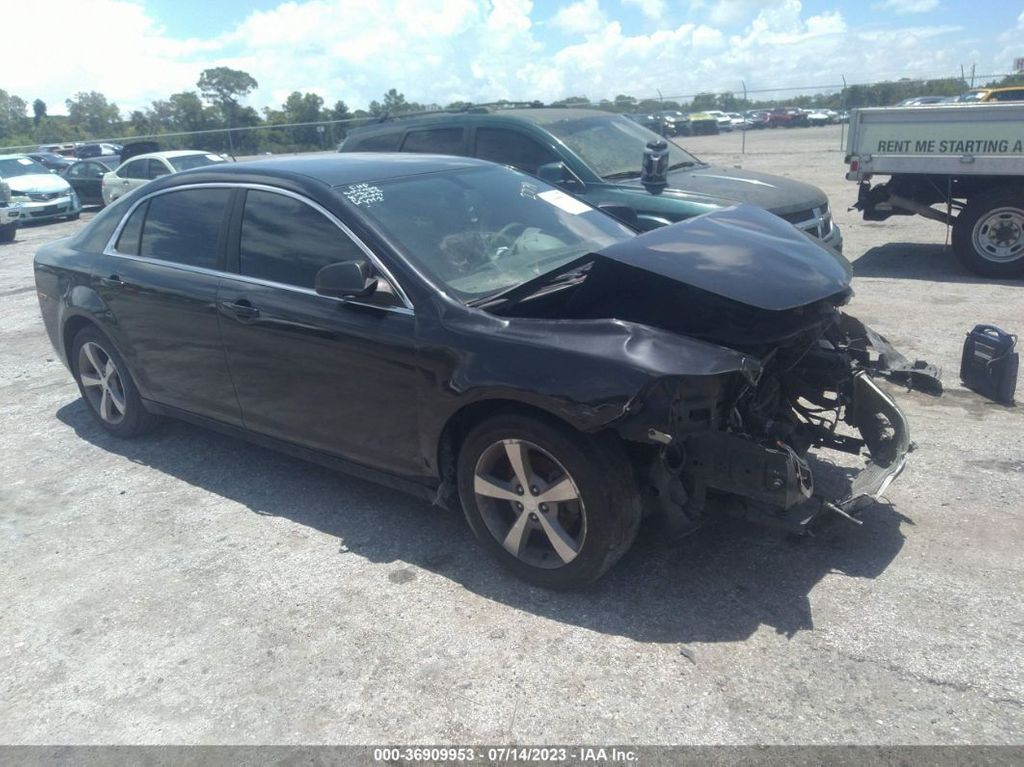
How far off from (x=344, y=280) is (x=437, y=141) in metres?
5.51

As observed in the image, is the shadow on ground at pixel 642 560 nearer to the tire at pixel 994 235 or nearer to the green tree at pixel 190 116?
the tire at pixel 994 235

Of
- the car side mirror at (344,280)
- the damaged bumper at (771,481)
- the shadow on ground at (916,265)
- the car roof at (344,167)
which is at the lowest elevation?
the shadow on ground at (916,265)

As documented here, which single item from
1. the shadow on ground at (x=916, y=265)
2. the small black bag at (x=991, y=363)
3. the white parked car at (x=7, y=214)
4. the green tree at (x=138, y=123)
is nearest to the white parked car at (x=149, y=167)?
the white parked car at (x=7, y=214)

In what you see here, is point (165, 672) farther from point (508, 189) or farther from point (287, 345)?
point (508, 189)

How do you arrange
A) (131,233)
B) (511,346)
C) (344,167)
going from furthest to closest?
(131,233) → (344,167) → (511,346)

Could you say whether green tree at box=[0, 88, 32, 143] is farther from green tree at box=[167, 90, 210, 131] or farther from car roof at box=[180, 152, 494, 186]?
car roof at box=[180, 152, 494, 186]

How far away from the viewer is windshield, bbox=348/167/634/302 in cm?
398

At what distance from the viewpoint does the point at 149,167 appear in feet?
58.0

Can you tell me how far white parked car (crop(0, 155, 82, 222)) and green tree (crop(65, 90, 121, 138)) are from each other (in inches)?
1654

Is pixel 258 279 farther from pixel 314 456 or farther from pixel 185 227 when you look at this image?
pixel 314 456

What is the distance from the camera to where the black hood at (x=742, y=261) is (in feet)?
11.5

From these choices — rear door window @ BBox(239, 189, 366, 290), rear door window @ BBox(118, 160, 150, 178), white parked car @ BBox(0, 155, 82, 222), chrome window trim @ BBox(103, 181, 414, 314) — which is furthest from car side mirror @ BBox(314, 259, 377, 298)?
white parked car @ BBox(0, 155, 82, 222)

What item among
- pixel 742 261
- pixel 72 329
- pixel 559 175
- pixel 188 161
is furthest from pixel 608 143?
pixel 188 161

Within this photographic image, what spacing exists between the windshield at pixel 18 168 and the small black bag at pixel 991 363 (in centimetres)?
2144
